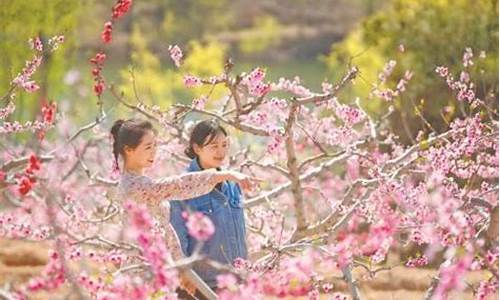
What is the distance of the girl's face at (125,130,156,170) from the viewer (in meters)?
3.00

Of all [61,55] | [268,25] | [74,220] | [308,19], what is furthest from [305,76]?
[74,220]

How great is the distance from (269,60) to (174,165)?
22337 millimetres

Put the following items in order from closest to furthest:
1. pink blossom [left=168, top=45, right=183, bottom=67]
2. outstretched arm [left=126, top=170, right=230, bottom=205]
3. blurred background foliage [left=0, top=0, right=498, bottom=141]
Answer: outstretched arm [left=126, top=170, right=230, bottom=205] → pink blossom [left=168, top=45, right=183, bottom=67] → blurred background foliage [left=0, top=0, right=498, bottom=141]

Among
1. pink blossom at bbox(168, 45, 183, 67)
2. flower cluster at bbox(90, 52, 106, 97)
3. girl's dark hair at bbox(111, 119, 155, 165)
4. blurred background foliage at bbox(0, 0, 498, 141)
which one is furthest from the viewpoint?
blurred background foliage at bbox(0, 0, 498, 141)

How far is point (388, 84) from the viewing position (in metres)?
6.97

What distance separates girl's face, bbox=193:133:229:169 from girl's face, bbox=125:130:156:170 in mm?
194

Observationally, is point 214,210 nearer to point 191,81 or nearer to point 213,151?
point 213,151

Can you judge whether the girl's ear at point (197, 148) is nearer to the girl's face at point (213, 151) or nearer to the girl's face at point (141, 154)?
the girl's face at point (213, 151)

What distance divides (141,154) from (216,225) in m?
0.32

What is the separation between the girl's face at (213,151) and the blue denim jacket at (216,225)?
1.3 inches

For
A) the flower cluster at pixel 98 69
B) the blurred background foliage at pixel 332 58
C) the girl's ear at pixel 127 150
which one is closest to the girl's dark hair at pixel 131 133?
the girl's ear at pixel 127 150

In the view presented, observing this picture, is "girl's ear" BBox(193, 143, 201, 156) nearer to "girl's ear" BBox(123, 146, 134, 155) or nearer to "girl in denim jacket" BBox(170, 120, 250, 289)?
"girl in denim jacket" BBox(170, 120, 250, 289)

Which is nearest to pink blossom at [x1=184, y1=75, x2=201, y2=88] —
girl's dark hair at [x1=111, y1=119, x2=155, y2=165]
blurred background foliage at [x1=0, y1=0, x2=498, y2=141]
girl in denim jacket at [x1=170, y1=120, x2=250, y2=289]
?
blurred background foliage at [x1=0, y1=0, x2=498, y2=141]

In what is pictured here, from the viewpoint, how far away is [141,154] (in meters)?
3.00
